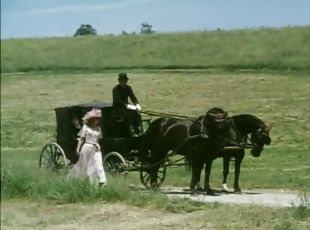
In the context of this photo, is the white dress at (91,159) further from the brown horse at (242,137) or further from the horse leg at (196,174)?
the brown horse at (242,137)

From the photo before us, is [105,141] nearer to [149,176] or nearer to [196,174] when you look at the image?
[149,176]

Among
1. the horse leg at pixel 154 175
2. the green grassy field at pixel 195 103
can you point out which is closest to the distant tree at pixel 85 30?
the green grassy field at pixel 195 103

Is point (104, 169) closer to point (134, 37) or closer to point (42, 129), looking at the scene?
point (42, 129)

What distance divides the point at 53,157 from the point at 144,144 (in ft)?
3.88

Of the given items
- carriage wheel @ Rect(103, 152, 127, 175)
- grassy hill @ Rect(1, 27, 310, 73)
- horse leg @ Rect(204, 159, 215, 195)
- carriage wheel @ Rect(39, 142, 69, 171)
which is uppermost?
grassy hill @ Rect(1, 27, 310, 73)

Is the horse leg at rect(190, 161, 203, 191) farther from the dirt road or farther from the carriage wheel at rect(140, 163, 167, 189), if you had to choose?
the carriage wheel at rect(140, 163, 167, 189)

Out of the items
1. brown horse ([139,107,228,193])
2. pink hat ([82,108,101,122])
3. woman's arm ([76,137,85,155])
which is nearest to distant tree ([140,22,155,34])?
brown horse ([139,107,228,193])

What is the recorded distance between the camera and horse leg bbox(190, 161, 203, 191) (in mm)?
13022

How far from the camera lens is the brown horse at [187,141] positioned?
1290 cm

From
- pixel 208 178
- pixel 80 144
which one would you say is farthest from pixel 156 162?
pixel 80 144

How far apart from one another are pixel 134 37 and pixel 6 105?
1637mm

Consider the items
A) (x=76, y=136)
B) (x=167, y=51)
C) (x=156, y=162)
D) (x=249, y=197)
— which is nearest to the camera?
(x=167, y=51)

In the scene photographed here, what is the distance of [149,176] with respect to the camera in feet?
43.4

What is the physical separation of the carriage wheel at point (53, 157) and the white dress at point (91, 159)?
219 mm
